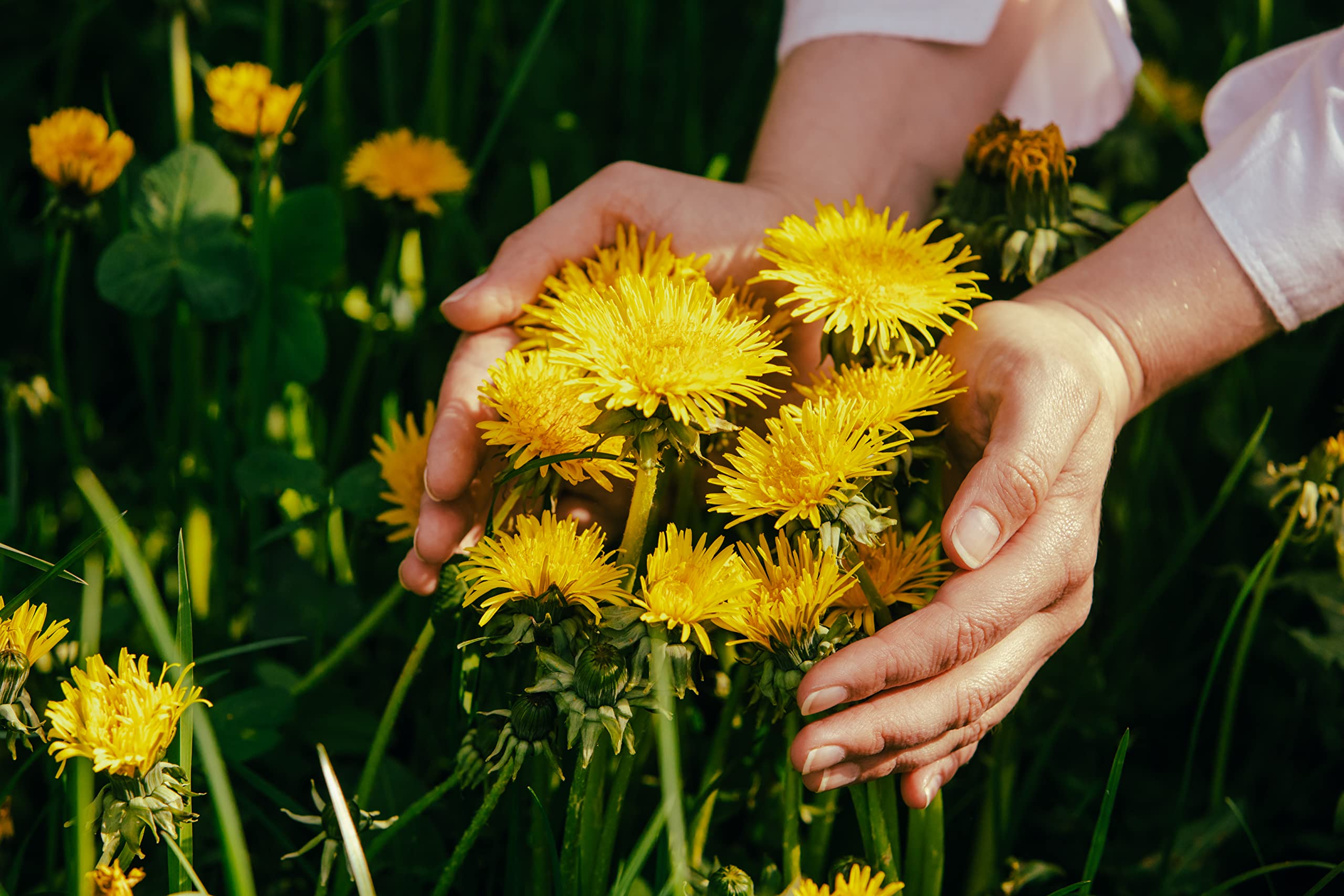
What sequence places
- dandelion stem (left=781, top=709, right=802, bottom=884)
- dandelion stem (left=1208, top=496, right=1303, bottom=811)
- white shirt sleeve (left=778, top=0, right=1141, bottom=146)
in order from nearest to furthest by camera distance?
dandelion stem (left=781, top=709, right=802, bottom=884) → dandelion stem (left=1208, top=496, right=1303, bottom=811) → white shirt sleeve (left=778, top=0, right=1141, bottom=146)

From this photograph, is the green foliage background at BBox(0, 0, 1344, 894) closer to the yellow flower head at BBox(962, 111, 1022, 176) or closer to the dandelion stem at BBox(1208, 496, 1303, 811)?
the dandelion stem at BBox(1208, 496, 1303, 811)

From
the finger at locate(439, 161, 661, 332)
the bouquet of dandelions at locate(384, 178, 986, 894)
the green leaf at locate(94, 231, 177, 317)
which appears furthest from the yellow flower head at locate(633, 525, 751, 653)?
the green leaf at locate(94, 231, 177, 317)

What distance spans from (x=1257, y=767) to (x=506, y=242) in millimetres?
939

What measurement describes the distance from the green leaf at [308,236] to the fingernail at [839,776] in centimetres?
82

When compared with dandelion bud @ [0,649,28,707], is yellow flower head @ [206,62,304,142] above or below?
above

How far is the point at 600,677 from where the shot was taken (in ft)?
2.17

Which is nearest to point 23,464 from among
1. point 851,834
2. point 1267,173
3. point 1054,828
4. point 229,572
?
point 229,572

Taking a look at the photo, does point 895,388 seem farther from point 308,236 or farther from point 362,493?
point 308,236

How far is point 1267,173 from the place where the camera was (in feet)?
3.25

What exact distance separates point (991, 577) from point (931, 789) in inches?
6.6

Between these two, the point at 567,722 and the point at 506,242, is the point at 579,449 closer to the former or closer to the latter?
the point at 567,722

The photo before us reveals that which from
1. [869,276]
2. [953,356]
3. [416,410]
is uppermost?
[869,276]

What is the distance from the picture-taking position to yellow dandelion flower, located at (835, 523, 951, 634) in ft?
2.60

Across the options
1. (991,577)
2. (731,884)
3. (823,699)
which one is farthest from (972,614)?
(731,884)
